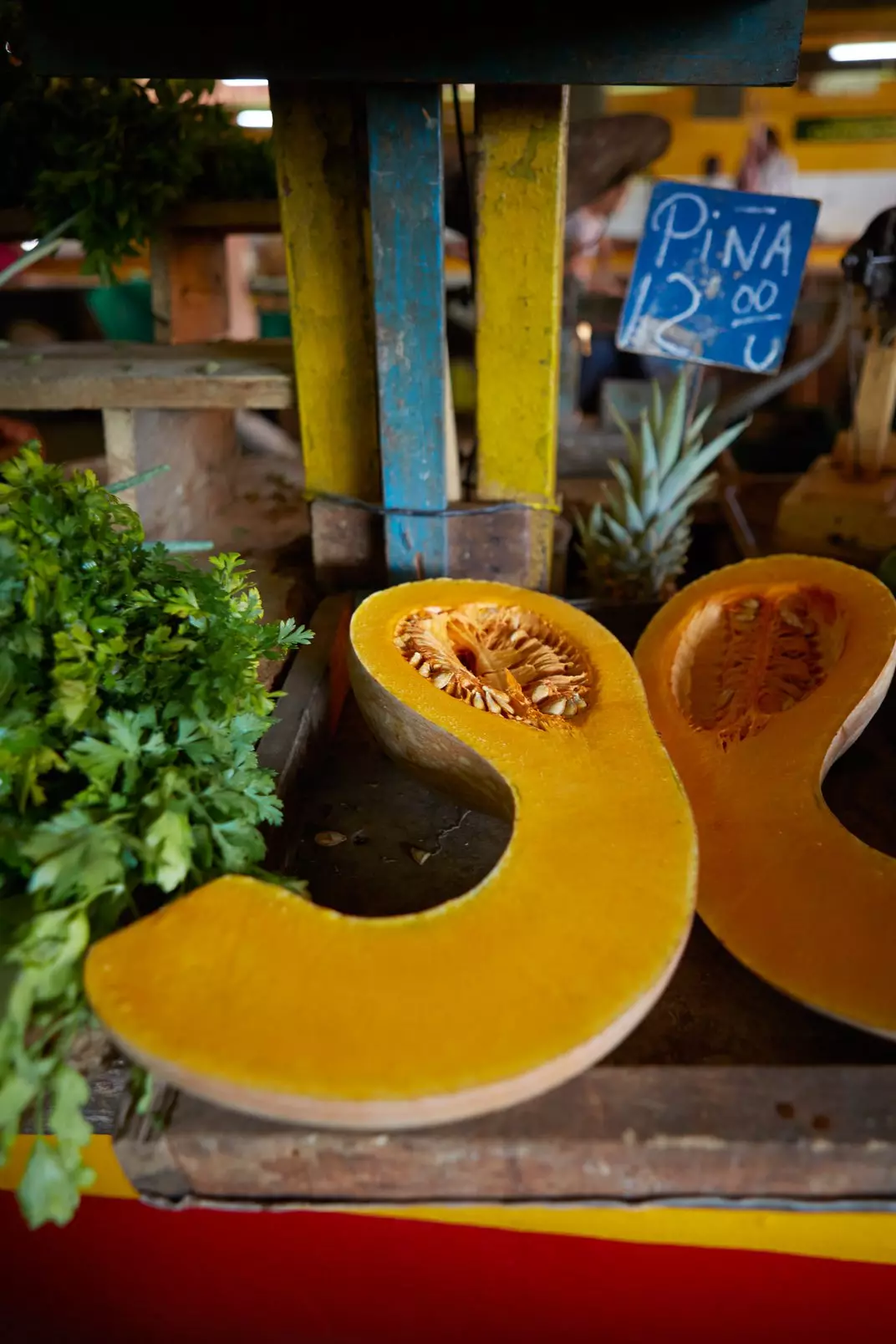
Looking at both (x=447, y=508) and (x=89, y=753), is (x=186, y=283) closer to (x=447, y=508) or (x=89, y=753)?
(x=447, y=508)

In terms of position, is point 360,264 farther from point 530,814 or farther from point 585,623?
point 530,814

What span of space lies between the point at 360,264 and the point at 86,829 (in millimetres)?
1645

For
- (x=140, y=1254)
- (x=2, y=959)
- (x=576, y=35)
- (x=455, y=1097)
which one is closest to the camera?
(x=455, y=1097)

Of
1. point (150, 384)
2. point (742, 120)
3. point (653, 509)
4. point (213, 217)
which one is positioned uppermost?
point (742, 120)

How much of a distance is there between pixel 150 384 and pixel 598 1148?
2177mm

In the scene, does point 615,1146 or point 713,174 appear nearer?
point 615,1146

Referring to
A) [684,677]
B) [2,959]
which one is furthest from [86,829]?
[684,677]

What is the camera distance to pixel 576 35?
1739mm

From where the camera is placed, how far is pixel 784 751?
5.54 ft

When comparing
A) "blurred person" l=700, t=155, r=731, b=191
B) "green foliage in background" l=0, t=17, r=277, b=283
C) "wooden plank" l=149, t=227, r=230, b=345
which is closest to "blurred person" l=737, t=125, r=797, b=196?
"blurred person" l=700, t=155, r=731, b=191

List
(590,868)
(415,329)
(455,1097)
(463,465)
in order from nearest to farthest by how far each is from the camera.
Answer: (455,1097) < (590,868) < (415,329) < (463,465)

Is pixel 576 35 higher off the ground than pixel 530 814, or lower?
higher

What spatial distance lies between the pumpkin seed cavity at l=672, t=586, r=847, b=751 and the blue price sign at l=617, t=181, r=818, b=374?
739mm

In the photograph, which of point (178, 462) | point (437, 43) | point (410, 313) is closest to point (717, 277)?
point (410, 313)
